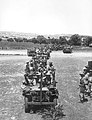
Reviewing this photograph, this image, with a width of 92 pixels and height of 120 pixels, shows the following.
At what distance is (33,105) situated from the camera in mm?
13242

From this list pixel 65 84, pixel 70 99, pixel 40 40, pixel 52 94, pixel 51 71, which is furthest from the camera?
pixel 40 40

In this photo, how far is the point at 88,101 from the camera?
14.7 m

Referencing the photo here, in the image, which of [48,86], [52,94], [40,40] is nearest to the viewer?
[52,94]

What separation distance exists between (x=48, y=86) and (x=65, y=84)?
630cm

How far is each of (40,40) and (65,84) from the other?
53.7 metres

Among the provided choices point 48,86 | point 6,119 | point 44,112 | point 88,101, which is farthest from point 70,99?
point 6,119

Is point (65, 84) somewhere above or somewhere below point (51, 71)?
below

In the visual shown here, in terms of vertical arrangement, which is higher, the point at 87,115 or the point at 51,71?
the point at 51,71

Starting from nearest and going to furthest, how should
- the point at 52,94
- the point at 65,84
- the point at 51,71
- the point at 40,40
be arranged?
1. the point at 52,94
2. the point at 51,71
3. the point at 65,84
4. the point at 40,40

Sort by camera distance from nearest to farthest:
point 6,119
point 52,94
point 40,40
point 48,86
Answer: point 6,119 → point 52,94 → point 48,86 → point 40,40

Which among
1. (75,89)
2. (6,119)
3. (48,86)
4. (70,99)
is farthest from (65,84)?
(6,119)

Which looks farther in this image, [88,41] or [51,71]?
[88,41]

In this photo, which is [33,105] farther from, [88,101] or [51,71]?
[51,71]

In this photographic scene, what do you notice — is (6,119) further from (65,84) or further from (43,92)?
(65,84)
